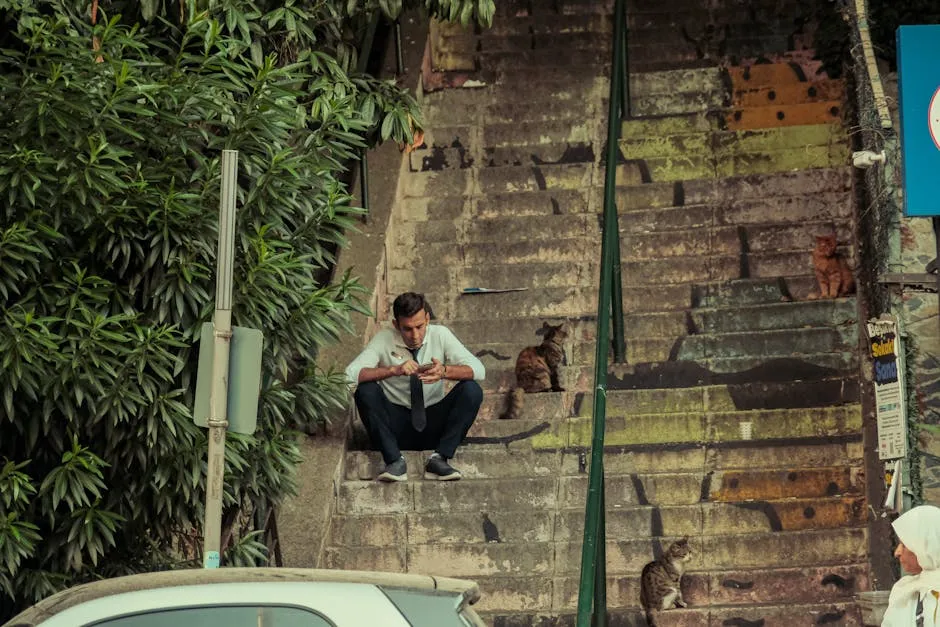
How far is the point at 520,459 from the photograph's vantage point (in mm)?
8164

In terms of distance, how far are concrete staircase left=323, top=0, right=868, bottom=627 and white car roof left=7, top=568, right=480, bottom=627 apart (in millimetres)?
3369

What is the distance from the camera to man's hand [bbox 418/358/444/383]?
324 inches

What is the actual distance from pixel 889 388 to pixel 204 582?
302 cm

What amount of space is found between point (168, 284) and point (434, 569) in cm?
253

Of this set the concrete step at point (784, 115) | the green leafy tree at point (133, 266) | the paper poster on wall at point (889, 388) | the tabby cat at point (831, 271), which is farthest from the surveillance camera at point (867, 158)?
the concrete step at point (784, 115)

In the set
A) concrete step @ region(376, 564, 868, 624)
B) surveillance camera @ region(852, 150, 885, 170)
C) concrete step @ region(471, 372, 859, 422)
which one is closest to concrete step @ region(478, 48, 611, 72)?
concrete step @ region(471, 372, 859, 422)

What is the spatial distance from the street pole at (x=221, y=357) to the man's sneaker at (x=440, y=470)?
2849 millimetres

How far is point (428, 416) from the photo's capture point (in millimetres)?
8414

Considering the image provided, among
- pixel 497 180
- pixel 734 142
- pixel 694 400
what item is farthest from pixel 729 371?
pixel 497 180

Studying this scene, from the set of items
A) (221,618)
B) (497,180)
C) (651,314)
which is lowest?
(221,618)

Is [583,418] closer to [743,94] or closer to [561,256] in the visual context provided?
[561,256]

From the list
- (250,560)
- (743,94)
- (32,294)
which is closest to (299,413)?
(250,560)

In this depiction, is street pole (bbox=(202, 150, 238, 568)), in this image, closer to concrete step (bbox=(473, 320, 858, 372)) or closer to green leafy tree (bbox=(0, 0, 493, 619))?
green leafy tree (bbox=(0, 0, 493, 619))

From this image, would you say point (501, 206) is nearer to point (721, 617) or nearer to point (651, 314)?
point (651, 314)
